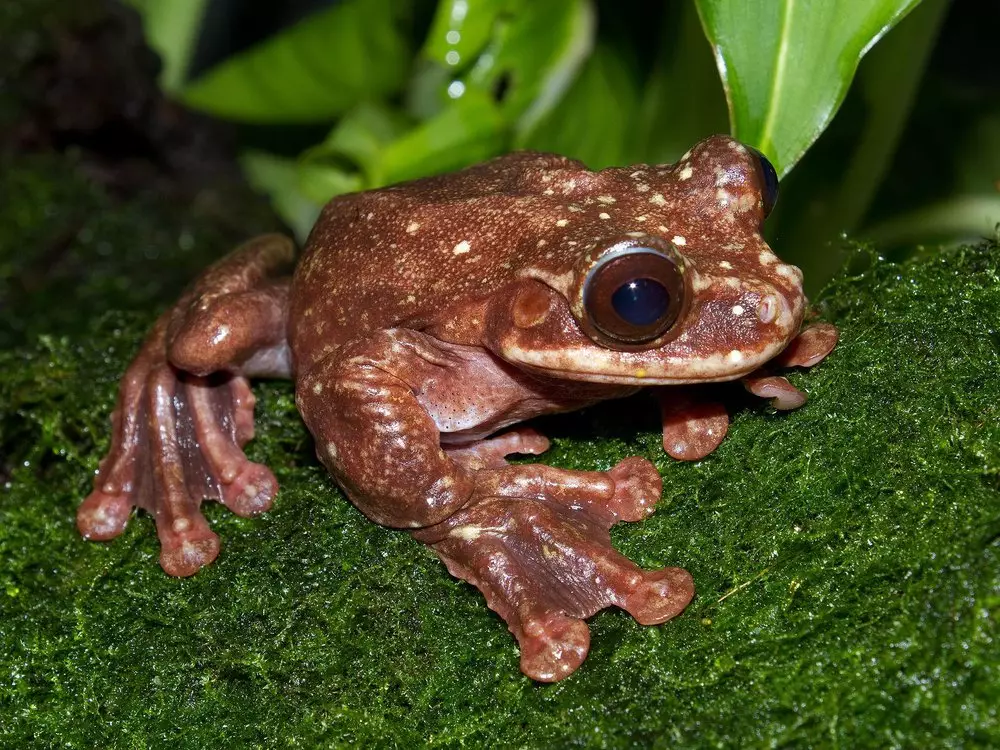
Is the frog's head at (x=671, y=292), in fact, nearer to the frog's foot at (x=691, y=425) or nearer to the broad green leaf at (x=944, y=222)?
the frog's foot at (x=691, y=425)

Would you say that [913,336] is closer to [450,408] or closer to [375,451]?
[450,408]

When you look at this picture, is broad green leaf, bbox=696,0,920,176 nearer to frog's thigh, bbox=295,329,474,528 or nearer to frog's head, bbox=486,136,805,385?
frog's head, bbox=486,136,805,385

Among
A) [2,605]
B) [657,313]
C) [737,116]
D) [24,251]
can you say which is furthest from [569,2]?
[2,605]

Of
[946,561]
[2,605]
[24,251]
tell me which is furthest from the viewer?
[24,251]

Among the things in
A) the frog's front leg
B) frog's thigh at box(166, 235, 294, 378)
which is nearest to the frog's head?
the frog's front leg

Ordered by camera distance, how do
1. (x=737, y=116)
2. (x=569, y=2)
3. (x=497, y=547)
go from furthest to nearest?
(x=569, y=2), (x=737, y=116), (x=497, y=547)

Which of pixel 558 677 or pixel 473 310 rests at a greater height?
pixel 473 310

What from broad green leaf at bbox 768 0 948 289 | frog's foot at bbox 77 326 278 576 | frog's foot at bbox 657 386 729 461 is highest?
frog's foot at bbox 77 326 278 576
